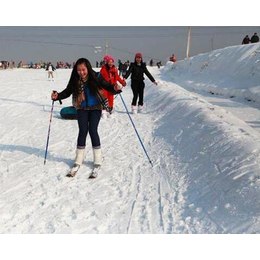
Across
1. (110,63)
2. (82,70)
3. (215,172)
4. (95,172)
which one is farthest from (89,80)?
(110,63)

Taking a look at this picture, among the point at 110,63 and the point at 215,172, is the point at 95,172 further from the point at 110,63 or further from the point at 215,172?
the point at 110,63

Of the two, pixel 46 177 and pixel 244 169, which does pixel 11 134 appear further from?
pixel 244 169

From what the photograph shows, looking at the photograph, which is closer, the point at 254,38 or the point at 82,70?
the point at 82,70

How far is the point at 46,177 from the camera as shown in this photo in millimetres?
4672

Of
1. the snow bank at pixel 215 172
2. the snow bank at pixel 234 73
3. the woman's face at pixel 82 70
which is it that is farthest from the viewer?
the snow bank at pixel 234 73

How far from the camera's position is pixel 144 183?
4445mm

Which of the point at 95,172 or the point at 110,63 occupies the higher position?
the point at 110,63

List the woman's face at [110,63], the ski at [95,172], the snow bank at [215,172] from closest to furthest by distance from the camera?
the snow bank at [215,172]
the ski at [95,172]
the woman's face at [110,63]

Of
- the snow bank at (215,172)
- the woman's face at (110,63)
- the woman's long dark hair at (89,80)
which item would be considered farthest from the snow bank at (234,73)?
the woman's long dark hair at (89,80)

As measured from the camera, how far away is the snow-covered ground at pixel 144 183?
3.36 meters

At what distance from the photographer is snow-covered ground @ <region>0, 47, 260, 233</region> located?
336cm

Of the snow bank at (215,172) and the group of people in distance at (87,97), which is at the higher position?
the group of people in distance at (87,97)

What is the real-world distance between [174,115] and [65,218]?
5.24 meters

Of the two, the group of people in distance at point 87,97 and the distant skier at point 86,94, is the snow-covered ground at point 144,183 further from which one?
the distant skier at point 86,94
